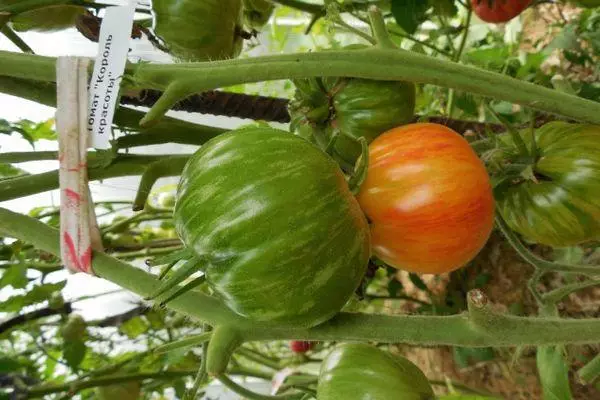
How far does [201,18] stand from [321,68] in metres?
0.28

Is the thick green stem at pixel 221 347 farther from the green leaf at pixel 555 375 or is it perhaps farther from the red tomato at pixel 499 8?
the red tomato at pixel 499 8

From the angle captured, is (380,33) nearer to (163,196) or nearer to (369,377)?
(369,377)

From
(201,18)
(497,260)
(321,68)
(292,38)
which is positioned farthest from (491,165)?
(292,38)

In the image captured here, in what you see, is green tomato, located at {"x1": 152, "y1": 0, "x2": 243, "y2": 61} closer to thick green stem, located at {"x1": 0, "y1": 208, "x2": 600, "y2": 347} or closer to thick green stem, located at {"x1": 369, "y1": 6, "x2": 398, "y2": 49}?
thick green stem, located at {"x1": 369, "y1": 6, "x2": 398, "y2": 49}

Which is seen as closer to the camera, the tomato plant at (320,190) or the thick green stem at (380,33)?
the tomato plant at (320,190)

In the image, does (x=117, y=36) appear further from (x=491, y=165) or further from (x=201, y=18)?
(x=491, y=165)

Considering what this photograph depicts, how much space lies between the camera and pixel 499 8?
4.24 feet

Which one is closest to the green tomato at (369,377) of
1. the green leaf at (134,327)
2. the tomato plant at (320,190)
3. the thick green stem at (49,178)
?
the tomato plant at (320,190)

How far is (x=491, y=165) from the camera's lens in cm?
73

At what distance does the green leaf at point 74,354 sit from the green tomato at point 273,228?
760 mm

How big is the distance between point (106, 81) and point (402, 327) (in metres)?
0.35

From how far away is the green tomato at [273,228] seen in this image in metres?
0.49

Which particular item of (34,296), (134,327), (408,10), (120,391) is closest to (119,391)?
(120,391)

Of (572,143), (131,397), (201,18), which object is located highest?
(201,18)
